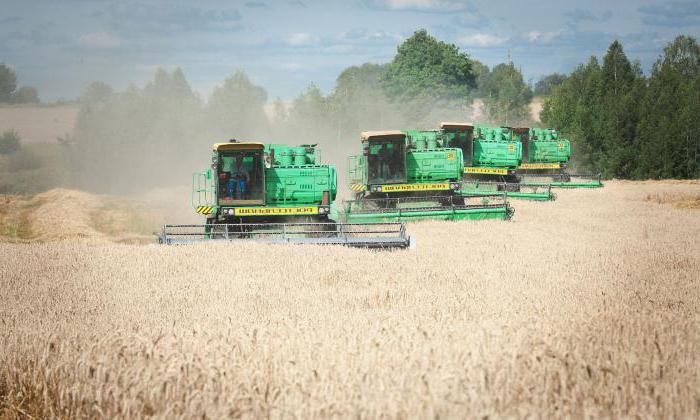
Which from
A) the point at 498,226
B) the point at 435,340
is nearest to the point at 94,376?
the point at 435,340

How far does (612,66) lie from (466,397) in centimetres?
7254

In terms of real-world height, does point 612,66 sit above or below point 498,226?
above

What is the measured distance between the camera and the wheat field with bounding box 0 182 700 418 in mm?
6887

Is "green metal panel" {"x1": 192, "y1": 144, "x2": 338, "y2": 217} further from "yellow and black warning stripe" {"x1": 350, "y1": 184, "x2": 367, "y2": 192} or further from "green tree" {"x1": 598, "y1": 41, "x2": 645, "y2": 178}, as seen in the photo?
"green tree" {"x1": 598, "y1": 41, "x2": 645, "y2": 178}

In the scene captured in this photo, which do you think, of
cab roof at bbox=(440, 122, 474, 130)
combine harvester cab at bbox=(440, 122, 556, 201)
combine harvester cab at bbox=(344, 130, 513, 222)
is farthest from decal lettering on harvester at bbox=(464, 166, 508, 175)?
combine harvester cab at bbox=(344, 130, 513, 222)

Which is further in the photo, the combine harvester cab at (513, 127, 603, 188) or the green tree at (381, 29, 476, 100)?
the green tree at (381, 29, 476, 100)

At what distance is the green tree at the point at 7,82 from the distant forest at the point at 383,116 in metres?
35.7

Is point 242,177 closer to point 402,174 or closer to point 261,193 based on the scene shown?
point 261,193

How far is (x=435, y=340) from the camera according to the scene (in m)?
8.36

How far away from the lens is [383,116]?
313ft

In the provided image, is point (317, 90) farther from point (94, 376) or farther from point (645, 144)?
point (94, 376)

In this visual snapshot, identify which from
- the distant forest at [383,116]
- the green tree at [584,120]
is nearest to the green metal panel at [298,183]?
the distant forest at [383,116]

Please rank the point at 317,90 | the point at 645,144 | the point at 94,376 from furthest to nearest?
the point at 317,90, the point at 645,144, the point at 94,376

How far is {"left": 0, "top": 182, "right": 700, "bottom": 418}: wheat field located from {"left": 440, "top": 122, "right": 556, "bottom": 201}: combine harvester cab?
21.7m
